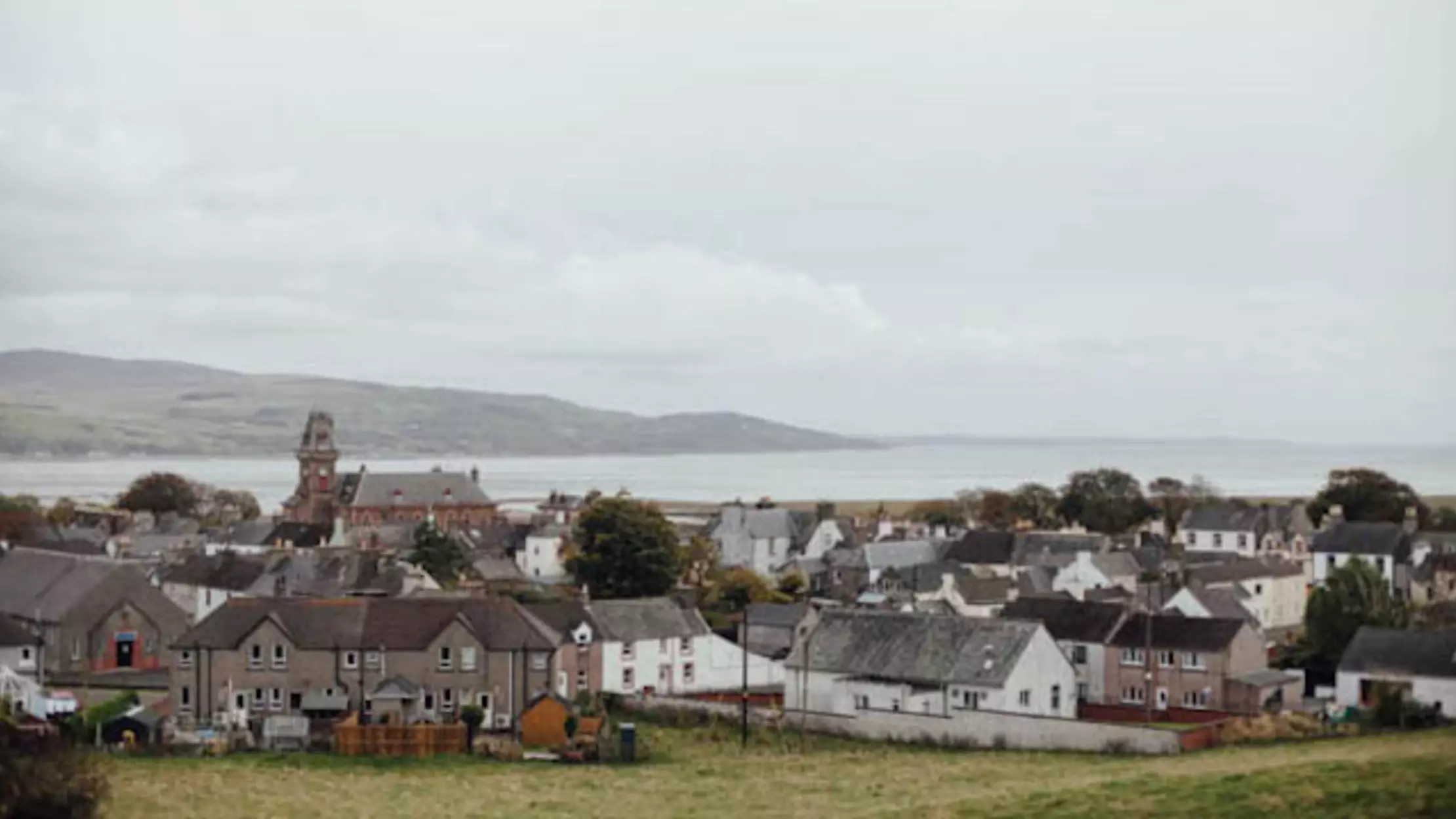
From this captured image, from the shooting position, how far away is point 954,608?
6519 centimetres

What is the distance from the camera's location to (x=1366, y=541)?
84.2 m

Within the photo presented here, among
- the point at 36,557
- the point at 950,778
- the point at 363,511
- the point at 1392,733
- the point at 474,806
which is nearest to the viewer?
the point at 474,806

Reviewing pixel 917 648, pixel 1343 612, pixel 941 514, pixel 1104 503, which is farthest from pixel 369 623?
pixel 941 514

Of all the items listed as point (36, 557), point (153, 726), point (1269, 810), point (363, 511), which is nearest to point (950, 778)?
point (1269, 810)

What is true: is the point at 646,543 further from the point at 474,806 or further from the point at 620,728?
the point at 474,806

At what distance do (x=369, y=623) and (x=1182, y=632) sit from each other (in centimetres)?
2543

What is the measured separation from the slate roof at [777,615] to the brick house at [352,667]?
1561 centimetres

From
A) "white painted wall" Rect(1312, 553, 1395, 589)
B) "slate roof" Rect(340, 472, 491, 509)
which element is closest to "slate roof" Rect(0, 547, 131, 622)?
"white painted wall" Rect(1312, 553, 1395, 589)

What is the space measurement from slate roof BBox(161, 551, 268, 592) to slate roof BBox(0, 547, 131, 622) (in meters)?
7.96

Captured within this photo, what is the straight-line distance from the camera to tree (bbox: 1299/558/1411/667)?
55.4 metres

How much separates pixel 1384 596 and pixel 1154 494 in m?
90.6

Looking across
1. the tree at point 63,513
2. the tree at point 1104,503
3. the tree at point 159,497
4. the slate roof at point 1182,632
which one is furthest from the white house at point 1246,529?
the tree at point 159,497

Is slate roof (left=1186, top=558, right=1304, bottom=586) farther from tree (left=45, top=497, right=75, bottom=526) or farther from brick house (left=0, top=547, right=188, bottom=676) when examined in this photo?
tree (left=45, top=497, right=75, bottom=526)

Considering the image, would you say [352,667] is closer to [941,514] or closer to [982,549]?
[982,549]
